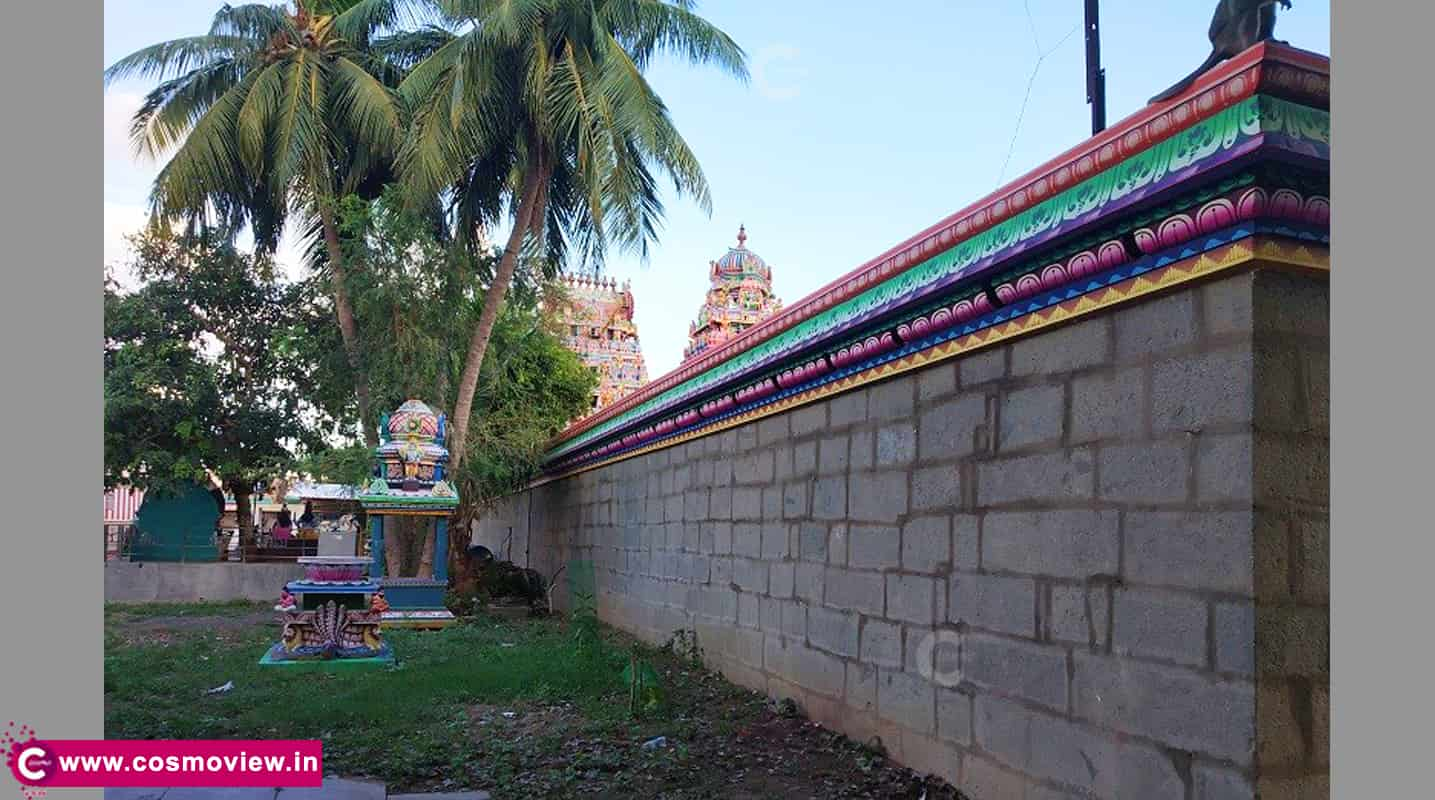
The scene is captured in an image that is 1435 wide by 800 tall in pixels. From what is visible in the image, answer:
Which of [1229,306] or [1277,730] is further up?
[1229,306]

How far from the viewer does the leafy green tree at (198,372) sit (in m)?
18.3

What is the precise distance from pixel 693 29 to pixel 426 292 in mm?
5293

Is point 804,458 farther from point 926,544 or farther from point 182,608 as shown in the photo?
point 182,608

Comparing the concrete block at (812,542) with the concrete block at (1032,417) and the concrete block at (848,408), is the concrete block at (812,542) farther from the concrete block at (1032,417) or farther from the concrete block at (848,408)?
the concrete block at (1032,417)

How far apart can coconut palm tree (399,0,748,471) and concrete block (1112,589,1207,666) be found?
1138 cm

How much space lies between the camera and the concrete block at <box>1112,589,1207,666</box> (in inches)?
137

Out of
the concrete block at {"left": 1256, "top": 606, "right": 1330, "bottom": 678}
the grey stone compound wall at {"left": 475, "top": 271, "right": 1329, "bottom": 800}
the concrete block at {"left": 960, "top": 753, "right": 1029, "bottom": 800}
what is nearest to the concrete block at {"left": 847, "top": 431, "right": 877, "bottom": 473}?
the grey stone compound wall at {"left": 475, "top": 271, "right": 1329, "bottom": 800}

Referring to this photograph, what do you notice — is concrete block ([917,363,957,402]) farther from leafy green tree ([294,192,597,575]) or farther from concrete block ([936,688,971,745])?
leafy green tree ([294,192,597,575])

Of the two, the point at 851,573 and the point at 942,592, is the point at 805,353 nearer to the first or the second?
the point at 851,573

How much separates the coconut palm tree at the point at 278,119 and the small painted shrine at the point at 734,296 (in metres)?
10.7

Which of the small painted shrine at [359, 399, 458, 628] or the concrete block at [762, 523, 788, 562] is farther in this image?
the small painted shrine at [359, 399, 458, 628]

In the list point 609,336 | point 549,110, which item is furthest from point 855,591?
point 609,336

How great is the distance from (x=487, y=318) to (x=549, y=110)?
308cm

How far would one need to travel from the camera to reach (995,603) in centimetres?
460
